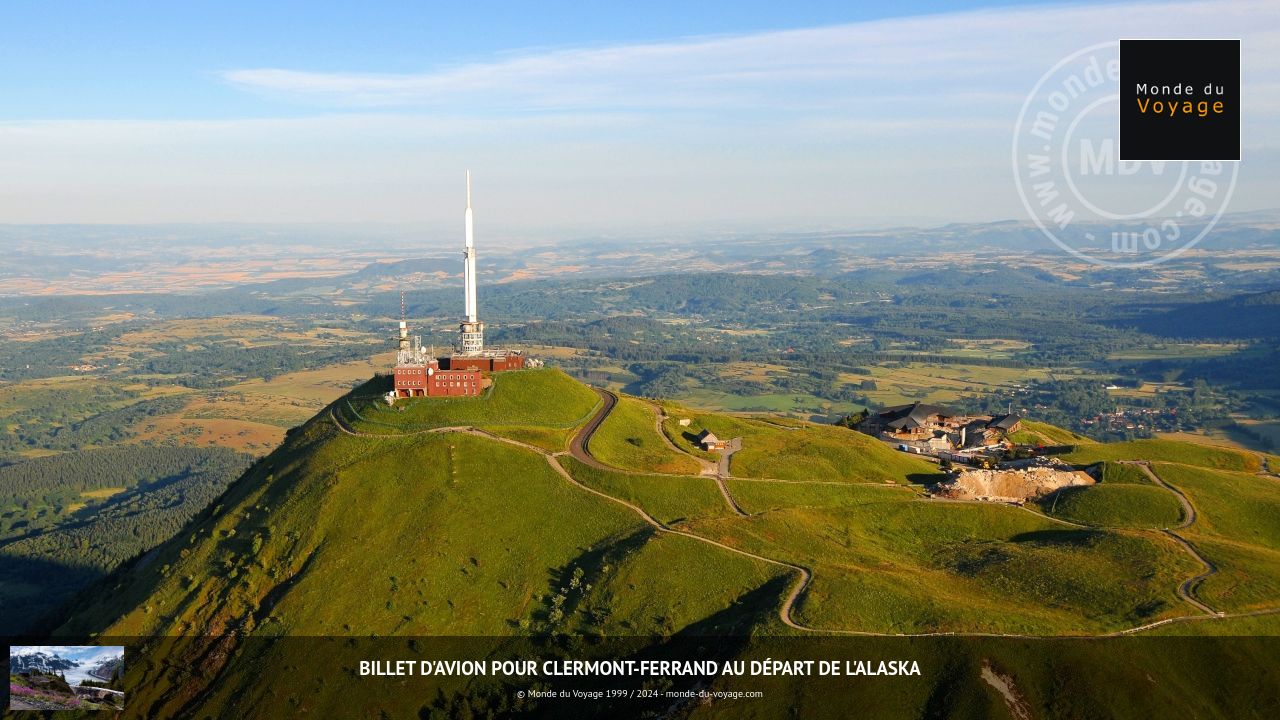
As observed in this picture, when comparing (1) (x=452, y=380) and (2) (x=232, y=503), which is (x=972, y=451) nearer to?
(1) (x=452, y=380)

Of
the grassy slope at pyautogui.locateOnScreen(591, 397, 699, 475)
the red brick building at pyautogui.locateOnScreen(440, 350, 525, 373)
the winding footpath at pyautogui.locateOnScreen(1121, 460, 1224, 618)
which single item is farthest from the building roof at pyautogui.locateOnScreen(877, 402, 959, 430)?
the red brick building at pyautogui.locateOnScreen(440, 350, 525, 373)

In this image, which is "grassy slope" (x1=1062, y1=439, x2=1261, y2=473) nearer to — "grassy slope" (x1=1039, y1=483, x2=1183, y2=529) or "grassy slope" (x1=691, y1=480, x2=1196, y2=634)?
"grassy slope" (x1=1039, y1=483, x2=1183, y2=529)

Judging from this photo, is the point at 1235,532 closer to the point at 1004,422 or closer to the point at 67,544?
the point at 1004,422

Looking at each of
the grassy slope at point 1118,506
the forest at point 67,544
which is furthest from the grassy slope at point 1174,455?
the forest at point 67,544

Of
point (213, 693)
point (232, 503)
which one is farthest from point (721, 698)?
point (232, 503)

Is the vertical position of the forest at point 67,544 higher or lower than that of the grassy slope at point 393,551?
lower

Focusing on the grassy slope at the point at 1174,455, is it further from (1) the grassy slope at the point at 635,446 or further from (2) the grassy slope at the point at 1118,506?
(1) the grassy slope at the point at 635,446
